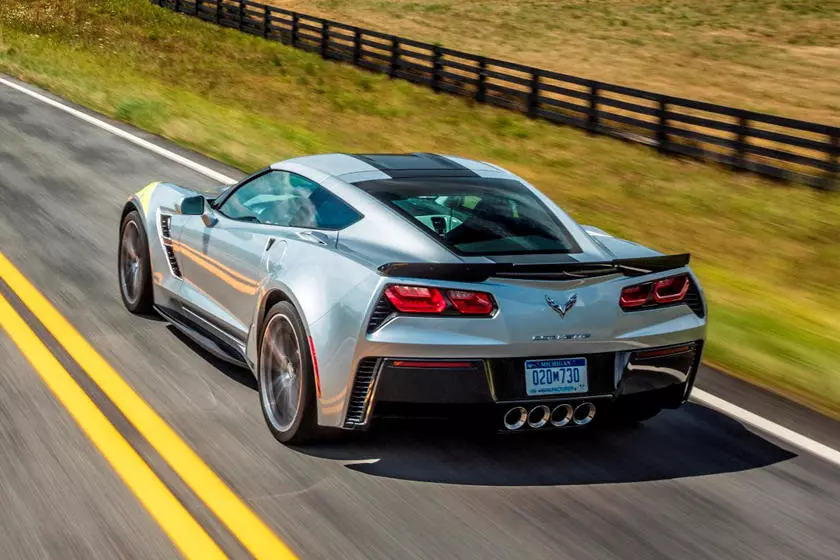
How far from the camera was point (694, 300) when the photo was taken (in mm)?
5992

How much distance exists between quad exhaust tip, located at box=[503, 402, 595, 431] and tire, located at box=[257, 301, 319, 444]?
909mm

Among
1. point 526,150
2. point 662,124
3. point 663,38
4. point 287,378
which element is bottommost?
point 663,38

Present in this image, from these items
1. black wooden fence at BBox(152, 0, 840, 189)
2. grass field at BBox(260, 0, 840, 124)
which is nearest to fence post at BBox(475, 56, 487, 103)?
black wooden fence at BBox(152, 0, 840, 189)

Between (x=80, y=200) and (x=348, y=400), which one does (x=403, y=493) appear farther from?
(x=80, y=200)

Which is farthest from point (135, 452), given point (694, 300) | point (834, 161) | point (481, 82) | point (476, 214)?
point (481, 82)

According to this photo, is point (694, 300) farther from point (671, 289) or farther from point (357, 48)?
point (357, 48)

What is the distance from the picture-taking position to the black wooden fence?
1912 cm

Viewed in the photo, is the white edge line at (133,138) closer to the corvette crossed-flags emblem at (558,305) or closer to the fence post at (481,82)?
the corvette crossed-flags emblem at (558,305)

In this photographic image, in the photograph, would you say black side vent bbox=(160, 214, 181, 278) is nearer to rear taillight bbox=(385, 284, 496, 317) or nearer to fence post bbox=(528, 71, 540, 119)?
rear taillight bbox=(385, 284, 496, 317)

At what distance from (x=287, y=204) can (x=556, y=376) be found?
6.26ft

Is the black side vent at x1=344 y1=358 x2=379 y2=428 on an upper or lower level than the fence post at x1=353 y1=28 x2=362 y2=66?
upper

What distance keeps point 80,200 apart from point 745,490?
27.8 feet

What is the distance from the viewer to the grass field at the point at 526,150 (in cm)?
858

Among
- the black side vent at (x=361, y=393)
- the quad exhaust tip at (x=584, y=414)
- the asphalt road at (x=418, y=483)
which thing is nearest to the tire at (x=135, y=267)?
the asphalt road at (x=418, y=483)
